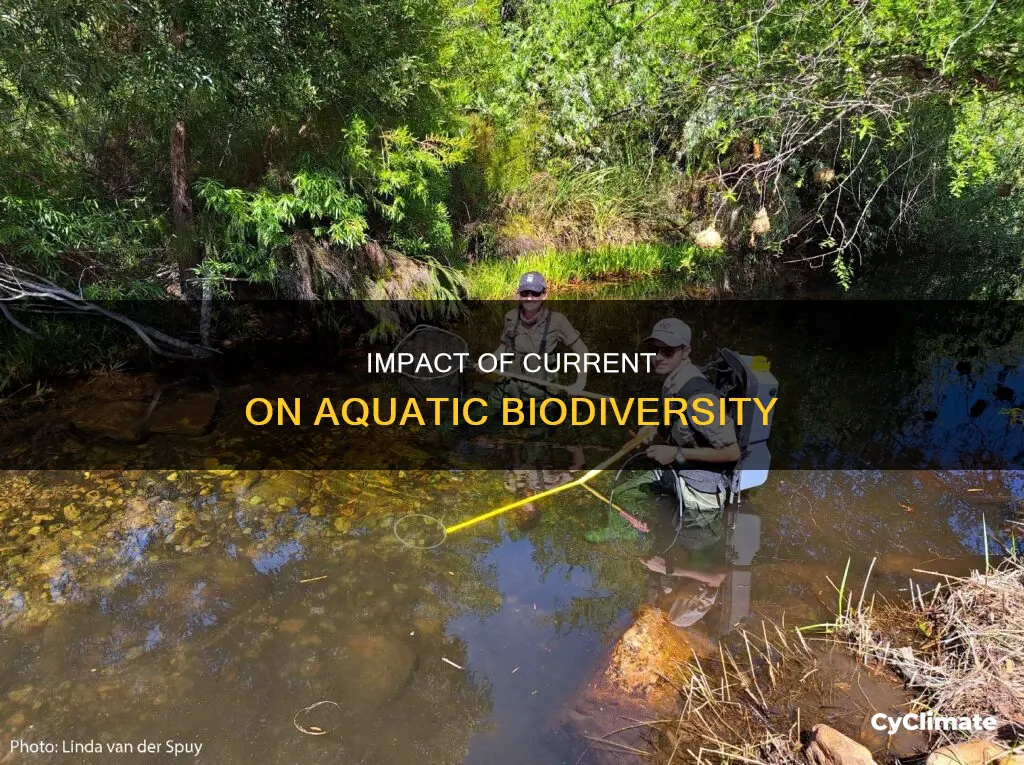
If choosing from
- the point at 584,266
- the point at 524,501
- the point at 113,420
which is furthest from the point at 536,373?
the point at 584,266

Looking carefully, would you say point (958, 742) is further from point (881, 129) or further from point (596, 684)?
point (881, 129)

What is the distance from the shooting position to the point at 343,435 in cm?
630

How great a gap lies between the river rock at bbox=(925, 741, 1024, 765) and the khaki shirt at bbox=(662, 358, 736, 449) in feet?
6.53

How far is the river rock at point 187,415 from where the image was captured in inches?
245

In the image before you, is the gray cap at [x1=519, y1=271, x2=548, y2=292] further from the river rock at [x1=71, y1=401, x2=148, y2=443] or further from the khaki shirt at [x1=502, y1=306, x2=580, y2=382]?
the river rock at [x1=71, y1=401, x2=148, y2=443]

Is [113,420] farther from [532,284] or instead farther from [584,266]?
[584,266]

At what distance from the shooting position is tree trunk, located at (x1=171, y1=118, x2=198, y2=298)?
6.97 metres

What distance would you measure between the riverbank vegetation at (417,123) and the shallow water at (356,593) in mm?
2888

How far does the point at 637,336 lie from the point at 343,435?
5.46 meters

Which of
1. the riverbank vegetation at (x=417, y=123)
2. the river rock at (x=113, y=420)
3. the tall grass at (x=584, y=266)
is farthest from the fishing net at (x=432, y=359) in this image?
the tall grass at (x=584, y=266)

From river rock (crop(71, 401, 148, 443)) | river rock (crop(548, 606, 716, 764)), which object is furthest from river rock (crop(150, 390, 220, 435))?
river rock (crop(548, 606, 716, 764))

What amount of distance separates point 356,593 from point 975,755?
351cm

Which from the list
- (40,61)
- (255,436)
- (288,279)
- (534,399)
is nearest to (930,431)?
(534,399)

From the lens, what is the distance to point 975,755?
2619 mm
